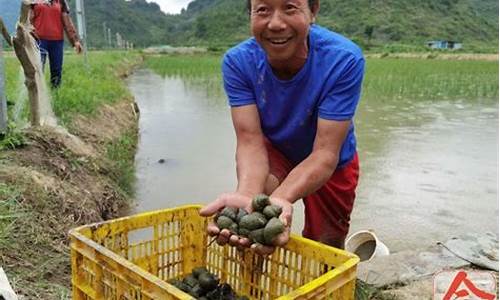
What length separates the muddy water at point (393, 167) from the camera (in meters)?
4.12

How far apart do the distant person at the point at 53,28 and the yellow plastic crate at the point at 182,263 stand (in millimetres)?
4202

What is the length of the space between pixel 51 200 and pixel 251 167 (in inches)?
62.3

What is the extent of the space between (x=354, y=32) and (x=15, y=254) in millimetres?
52979

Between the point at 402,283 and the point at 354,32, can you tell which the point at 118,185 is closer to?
the point at 402,283

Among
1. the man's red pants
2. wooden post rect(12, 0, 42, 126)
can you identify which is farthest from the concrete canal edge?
wooden post rect(12, 0, 42, 126)

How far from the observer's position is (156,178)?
5.22m

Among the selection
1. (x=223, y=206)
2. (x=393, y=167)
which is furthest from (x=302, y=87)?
(x=393, y=167)

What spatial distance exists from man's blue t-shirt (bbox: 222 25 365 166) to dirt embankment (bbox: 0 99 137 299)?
3.77ft

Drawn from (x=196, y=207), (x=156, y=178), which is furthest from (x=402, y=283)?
(x=156, y=178)

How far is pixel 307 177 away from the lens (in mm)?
1899

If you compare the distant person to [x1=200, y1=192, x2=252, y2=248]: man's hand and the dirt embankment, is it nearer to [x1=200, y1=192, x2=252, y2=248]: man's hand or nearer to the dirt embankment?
the dirt embankment

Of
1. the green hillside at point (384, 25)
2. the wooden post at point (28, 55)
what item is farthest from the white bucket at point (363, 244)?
the green hillside at point (384, 25)

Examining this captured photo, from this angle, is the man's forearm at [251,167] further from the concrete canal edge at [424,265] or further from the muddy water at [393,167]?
the muddy water at [393,167]

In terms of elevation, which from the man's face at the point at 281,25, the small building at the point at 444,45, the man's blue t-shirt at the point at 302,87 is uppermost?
the small building at the point at 444,45
